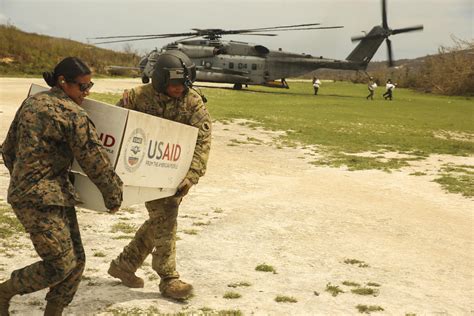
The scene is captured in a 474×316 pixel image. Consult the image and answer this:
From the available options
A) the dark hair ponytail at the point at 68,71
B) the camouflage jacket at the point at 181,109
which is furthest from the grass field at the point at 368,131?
the dark hair ponytail at the point at 68,71

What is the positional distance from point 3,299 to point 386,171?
10.2 m

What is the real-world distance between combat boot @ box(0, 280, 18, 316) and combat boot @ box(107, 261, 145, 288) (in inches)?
44.4

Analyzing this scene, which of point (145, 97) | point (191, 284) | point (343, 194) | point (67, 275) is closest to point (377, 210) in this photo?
point (343, 194)

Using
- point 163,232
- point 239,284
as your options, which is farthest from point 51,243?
point 239,284

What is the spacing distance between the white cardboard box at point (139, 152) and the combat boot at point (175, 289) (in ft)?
2.59

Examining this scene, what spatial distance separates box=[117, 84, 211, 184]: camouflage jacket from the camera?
498 cm

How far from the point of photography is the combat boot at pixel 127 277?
16.9ft

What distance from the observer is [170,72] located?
4773 millimetres

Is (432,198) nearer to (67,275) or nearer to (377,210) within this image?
(377,210)

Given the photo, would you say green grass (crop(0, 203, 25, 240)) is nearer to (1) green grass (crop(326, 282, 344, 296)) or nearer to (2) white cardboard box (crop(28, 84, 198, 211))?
(2) white cardboard box (crop(28, 84, 198, 211))

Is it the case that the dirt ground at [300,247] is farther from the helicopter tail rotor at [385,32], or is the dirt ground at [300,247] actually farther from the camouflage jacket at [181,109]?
the helicopter tail rotor at [385,32]

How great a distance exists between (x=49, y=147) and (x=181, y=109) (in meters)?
1.52

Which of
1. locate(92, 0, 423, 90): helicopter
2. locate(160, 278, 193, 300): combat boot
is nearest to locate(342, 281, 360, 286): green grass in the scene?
locate(160, 278, 193, 300): combat boot

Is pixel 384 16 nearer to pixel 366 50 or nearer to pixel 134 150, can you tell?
pixel 366 50
